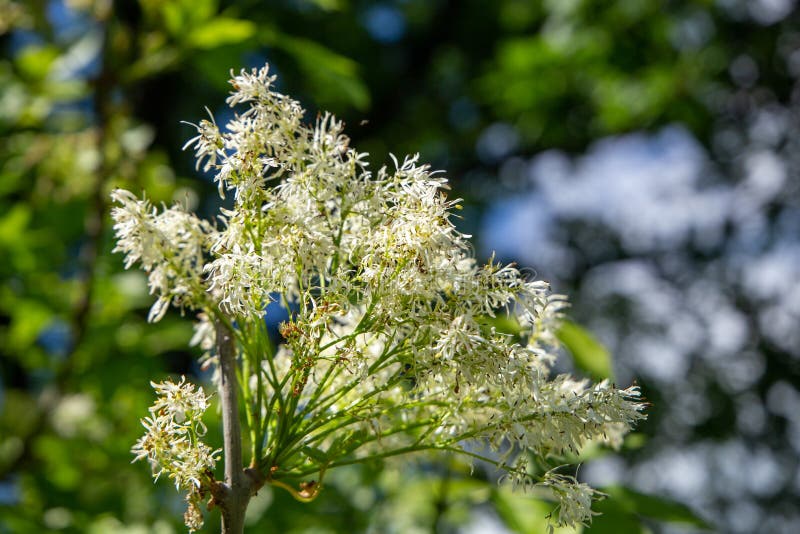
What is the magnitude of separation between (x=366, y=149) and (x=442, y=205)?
6.46 meters

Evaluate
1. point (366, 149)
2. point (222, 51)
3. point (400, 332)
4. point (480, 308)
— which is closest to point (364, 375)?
point (400, 332)

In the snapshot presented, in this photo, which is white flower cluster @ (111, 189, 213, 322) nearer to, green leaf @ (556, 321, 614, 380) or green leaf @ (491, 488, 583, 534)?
green leaf @ (491, 488, 583, 534)

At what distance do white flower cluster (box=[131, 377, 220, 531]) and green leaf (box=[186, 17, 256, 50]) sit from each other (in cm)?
174

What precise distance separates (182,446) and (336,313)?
280 millimetres

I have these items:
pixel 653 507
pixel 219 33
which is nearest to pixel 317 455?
pixel 653 507

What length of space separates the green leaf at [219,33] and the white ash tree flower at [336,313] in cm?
154

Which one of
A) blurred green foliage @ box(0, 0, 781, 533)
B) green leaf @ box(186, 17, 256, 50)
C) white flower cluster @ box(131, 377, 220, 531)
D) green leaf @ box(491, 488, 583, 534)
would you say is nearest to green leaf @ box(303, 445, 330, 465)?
white flower cluster @ box(131, 377, 220, 531)

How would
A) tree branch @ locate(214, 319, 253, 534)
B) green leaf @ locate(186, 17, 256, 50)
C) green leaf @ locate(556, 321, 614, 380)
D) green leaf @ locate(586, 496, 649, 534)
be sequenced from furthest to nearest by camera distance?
green leaf @ locate(186, 17, 256, 50) < green leaf @ locate(556, 321, 614, 380) < green leaf @ locate(586, 496, 649, 534) < tree branch @ locate(214, 319, 253, 534)

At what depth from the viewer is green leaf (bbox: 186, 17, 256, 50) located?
2.55m

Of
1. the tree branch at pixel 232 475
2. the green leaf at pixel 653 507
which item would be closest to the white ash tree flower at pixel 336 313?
the tree branch at pixel 232 475

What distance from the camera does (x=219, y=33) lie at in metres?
2.58

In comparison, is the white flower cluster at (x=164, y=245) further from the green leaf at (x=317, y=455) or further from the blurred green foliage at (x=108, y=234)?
the green leaf at (x=317, y=455)

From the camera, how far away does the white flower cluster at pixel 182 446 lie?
1.02 metres

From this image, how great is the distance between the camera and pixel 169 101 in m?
7.52
